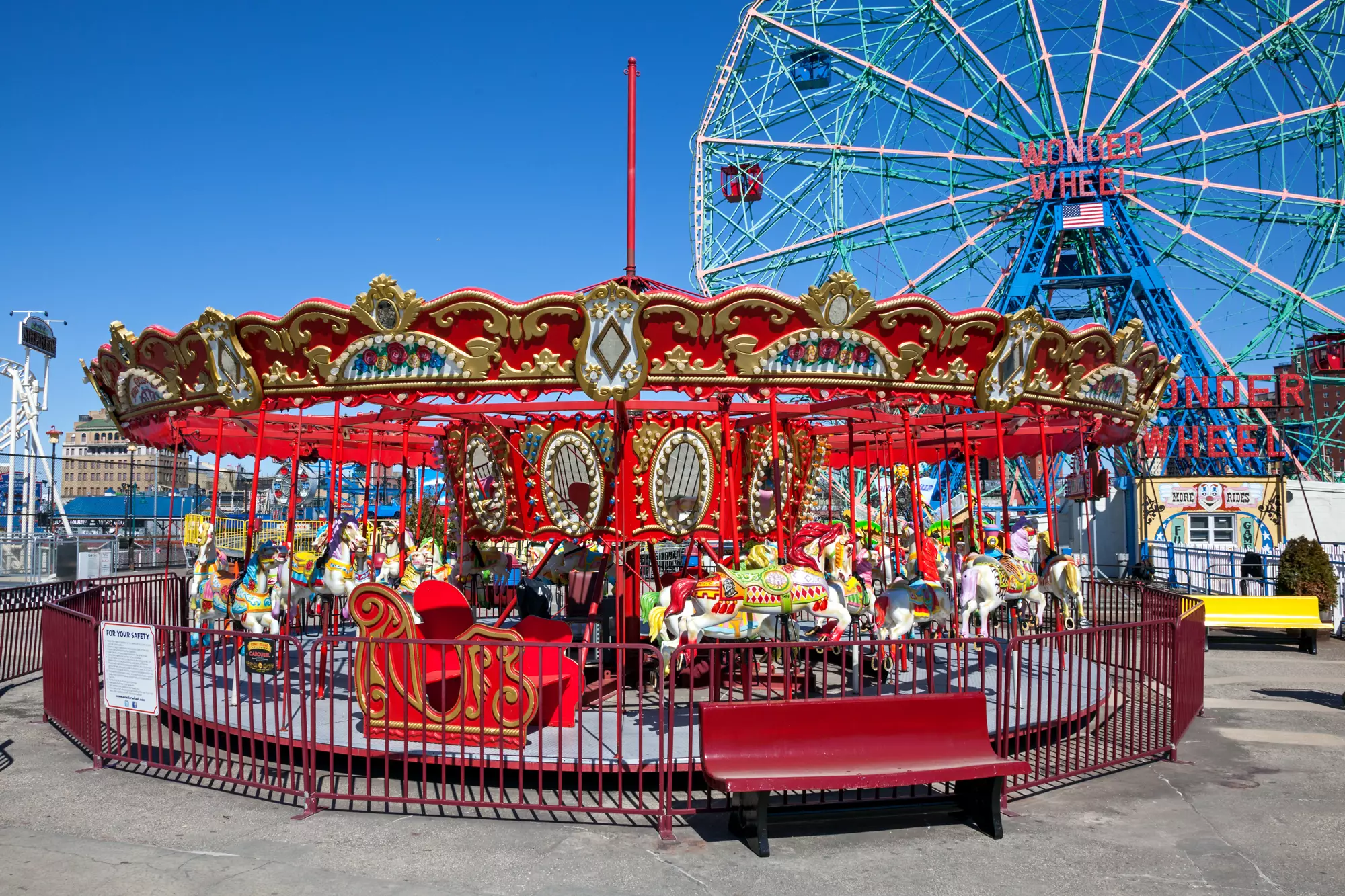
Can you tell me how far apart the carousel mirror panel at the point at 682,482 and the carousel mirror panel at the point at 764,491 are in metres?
0.78

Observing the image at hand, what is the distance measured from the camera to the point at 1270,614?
1482 centimetres

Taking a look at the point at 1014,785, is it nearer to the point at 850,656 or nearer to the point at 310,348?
the point at 850,656

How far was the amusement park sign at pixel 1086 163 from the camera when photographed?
29109 millimetres

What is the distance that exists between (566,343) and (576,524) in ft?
9.08

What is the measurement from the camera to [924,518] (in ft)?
66.9

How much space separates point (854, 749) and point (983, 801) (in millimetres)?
834

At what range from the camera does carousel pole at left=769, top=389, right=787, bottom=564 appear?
775 centimetres

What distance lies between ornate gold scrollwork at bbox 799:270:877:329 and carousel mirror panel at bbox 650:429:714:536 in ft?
8.24

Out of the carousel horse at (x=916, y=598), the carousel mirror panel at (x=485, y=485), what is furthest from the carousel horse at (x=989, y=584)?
the carousel mirror panel at (x=485, y=485)

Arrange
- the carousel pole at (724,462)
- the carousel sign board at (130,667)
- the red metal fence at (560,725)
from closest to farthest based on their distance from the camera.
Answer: the red metal fence at (560,725) < the carousel sign board at (130,667) < the carousel pole at (724,462)

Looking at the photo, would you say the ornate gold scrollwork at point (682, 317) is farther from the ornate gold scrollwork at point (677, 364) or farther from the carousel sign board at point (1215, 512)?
the carousel sign board at point (1215, 512)

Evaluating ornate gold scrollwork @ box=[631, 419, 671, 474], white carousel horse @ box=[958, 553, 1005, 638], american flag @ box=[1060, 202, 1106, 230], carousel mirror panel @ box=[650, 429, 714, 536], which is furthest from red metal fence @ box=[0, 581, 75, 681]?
american flag @ box=[1060, 202, 1106, 230]

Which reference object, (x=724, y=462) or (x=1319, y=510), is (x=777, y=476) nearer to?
(x=724, y=462)

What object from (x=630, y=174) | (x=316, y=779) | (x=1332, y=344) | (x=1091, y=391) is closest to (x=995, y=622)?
(x=1091, y=391)
